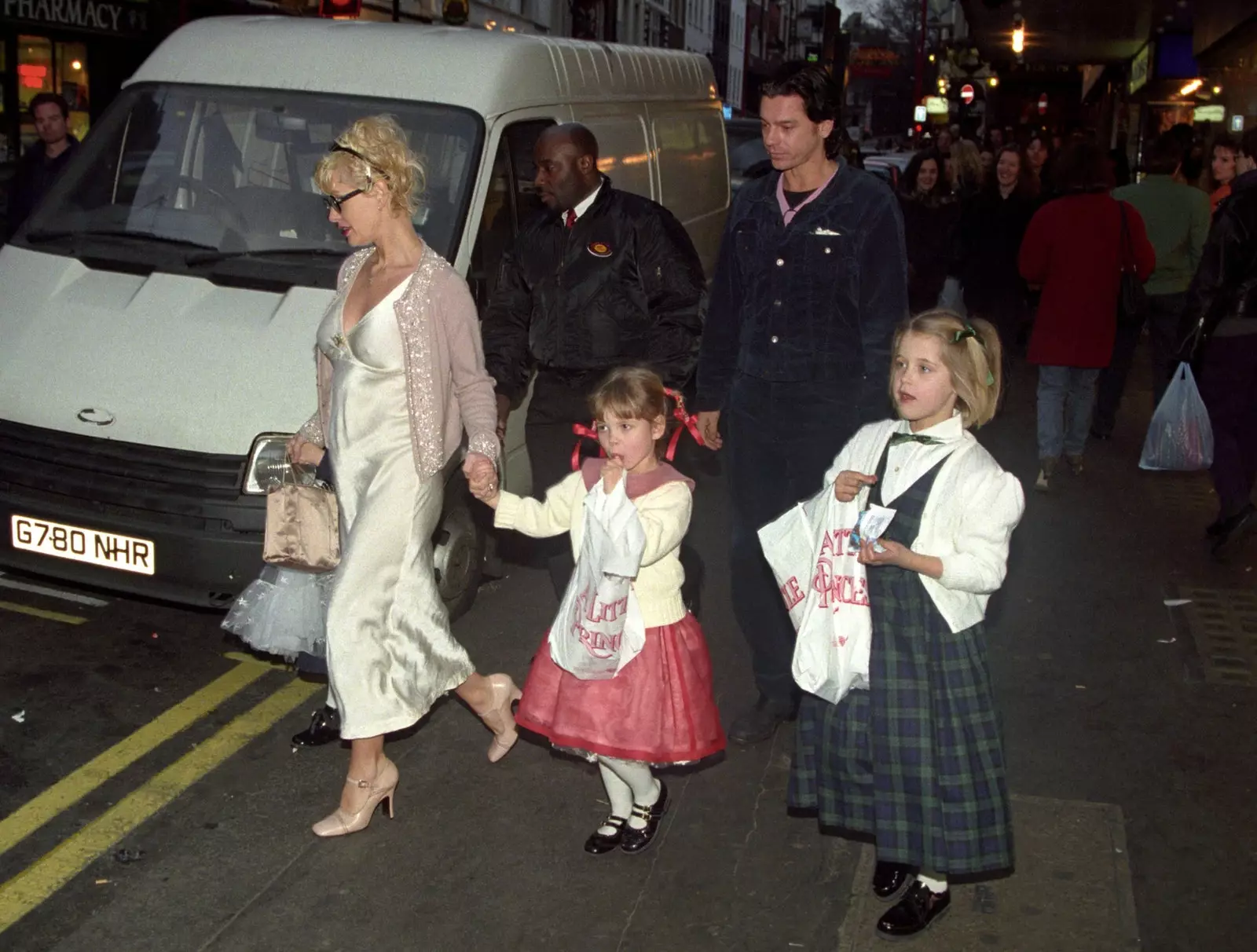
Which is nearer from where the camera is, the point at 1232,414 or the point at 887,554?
the point at 887,554

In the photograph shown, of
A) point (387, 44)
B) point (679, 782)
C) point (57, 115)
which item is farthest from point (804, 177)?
point (57, 115)

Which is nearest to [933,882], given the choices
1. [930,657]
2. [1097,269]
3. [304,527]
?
[930,657]

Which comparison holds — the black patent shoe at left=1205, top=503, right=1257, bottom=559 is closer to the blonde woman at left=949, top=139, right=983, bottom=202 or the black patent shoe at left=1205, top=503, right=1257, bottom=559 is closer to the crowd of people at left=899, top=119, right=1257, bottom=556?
the crowd of people at left=899, top=119, right=1257, bottom=556

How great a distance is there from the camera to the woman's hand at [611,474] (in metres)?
4.27

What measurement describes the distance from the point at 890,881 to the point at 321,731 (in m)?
2.08

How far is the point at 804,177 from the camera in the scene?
4969mm

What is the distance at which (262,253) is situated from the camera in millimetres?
6262

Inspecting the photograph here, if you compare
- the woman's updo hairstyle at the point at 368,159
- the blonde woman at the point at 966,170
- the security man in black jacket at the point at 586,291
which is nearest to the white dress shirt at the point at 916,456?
the security man in black jacket at the point at 586,291

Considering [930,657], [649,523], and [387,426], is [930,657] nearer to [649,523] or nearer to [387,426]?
[649,523]

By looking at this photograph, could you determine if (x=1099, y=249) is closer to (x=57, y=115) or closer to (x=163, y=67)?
(x=163, y=67)

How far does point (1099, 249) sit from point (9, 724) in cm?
649

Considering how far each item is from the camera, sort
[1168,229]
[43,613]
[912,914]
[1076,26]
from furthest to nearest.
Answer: [1076,26]
[1168,229]
[43,613]
[912,914]

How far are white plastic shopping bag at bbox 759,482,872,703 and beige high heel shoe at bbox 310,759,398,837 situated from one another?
1.36 meters

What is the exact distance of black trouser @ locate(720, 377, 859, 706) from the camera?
5027 mm
